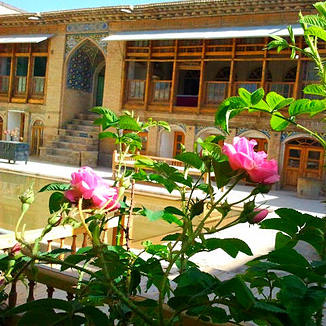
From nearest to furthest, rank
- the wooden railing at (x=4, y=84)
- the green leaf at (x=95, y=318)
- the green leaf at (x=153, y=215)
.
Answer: the green leaf at (x=95, y=318)
the green leaf at (x=153, y=215)
the wooden railing at (x=4, y=84)

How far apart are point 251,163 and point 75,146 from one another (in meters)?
17.1

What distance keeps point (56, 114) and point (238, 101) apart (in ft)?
60.2

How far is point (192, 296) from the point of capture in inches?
30.5

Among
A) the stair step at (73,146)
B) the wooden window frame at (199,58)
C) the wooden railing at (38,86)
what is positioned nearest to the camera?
the wooden window frame at (199,58)

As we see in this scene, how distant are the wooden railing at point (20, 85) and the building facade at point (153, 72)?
0.27 ft

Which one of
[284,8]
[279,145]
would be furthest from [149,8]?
[279,145]

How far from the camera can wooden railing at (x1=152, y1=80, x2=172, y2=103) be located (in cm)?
1633

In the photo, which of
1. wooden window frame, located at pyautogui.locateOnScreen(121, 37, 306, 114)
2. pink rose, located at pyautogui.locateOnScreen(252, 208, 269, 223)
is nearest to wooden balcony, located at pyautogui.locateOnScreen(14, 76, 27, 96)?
wooden window frame, located at pyautogui.locateOnScreen(121, 37, 306, 114)

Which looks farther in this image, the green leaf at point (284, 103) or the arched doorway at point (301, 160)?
the arched doorway at point (301, 160)

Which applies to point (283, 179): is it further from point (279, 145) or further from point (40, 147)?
point (40, 147)

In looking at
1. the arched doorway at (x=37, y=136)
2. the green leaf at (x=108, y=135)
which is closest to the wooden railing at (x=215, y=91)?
the arched doorway at (x=37, y=136)

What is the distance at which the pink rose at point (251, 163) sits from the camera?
878mm

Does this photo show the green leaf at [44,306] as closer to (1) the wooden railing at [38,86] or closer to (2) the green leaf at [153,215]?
(2) the green leaf at [153,215]

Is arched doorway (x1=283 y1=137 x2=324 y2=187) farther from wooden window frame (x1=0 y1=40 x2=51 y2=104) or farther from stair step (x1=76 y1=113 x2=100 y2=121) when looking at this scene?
wooden window frame (x1=0 y1=40 x2=51 y2=104)
